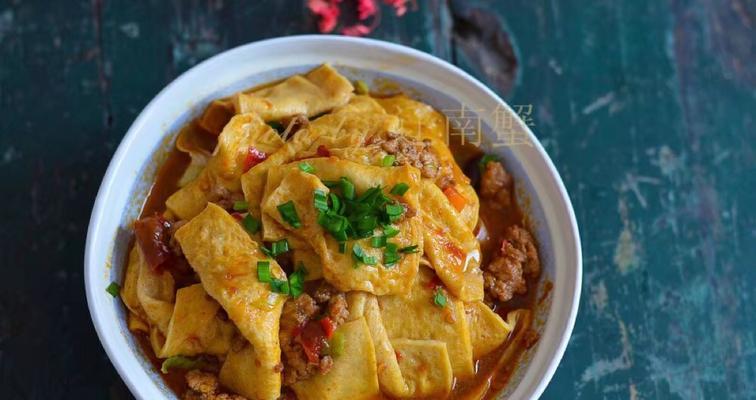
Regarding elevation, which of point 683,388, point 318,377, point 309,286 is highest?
point 309,286

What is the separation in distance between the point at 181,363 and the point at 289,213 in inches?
36.8

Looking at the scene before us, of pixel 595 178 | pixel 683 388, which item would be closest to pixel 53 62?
pixel 595 178

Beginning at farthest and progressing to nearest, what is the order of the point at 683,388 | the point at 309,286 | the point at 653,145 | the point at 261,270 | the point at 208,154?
the point at 653,145 < the point at 683,388 < the point at 208,154 < the point at 309,286 < the point at 261,270

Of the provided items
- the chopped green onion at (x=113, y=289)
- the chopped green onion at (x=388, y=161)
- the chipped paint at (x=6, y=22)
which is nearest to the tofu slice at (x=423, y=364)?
the chopped green onion at (x=388, y=161)

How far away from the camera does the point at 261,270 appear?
3.66 meters

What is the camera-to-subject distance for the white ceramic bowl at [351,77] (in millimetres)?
3941

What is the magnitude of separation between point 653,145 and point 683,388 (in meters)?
1.51

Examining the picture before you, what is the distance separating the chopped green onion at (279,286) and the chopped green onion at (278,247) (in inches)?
6.3

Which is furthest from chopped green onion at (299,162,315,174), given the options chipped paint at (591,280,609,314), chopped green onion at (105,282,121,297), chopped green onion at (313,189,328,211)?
chipped paint at (591,280,609,314)

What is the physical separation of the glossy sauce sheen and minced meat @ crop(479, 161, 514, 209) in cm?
6

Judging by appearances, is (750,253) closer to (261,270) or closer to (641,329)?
(641,329)

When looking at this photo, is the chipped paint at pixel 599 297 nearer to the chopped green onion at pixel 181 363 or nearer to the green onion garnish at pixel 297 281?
the green onion garnish at pixel 297 281

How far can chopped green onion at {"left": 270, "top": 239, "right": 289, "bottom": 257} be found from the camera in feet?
12.5

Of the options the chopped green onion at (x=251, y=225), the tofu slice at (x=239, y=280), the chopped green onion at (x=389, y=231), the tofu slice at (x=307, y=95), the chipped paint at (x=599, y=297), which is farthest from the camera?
the chipped paint at (x=599, y=297)
